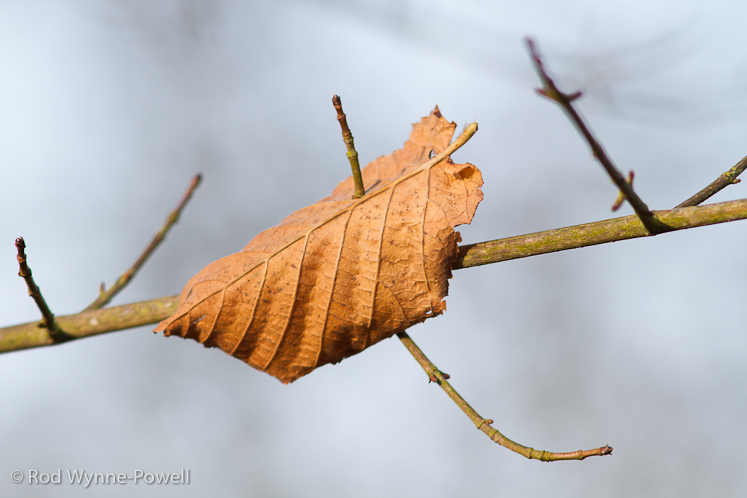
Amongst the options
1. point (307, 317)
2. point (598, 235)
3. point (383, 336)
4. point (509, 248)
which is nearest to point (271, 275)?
point (307, 317)

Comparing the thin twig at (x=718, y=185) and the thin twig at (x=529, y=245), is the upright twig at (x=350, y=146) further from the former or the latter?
the thin twig at (x=718, y=185)

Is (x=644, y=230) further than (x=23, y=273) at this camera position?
No

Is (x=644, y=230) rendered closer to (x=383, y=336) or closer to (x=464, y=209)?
(x=464, y=209)

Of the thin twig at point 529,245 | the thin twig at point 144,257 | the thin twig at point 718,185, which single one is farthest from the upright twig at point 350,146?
the thin twig at point 144,257

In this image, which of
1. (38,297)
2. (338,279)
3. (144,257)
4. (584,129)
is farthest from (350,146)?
(144,257)

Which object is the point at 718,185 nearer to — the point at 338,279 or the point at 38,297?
the point at 338,279

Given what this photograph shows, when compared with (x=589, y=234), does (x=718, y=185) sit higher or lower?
higher
